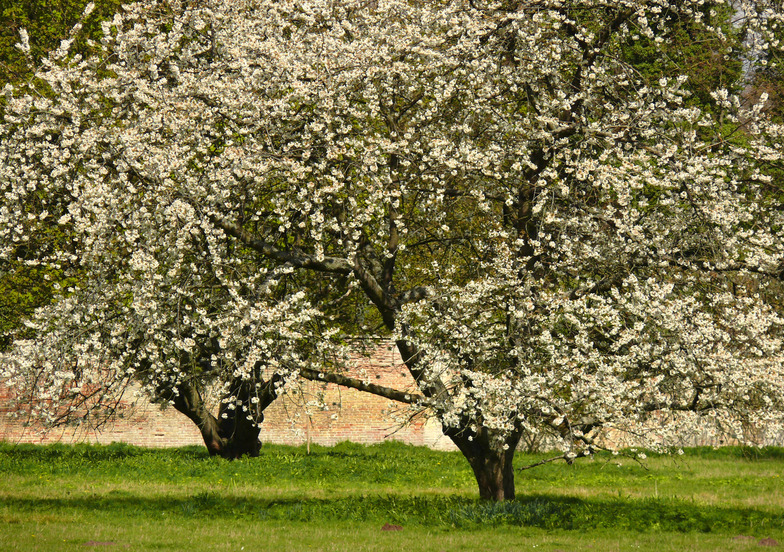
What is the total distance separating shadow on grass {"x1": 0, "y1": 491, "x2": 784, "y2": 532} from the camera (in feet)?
35.8

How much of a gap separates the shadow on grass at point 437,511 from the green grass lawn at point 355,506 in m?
0.03

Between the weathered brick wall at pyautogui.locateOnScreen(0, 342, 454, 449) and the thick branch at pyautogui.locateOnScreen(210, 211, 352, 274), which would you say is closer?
the thick branch at pyautogui.locateOnScreen(210, 211, 352, 274)

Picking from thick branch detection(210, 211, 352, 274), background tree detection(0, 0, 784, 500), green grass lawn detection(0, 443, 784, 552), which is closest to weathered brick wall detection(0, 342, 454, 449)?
green grass lawn detection(0, 443, 784, 552)

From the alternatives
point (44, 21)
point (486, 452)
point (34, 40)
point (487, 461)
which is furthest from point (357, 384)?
point (44, 21)

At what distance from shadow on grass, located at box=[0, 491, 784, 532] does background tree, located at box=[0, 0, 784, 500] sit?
1058 mm

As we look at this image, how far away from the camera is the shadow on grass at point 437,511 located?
10.9 m

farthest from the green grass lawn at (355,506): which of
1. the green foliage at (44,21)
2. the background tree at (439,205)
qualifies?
the green foliage at (44,21)

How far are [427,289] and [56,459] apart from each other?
12901 millimetres

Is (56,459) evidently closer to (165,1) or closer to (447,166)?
(165,1)

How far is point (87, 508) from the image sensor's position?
12109mm

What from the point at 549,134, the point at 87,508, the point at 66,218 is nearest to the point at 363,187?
the point at 549,134

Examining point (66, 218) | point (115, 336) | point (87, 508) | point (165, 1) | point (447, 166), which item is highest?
point (165, 1)

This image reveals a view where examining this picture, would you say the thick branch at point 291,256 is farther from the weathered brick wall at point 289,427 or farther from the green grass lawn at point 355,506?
the weathered brick wall at point 289,427

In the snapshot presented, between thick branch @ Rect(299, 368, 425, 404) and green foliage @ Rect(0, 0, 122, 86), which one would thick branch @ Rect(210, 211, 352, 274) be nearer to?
thick branch @ Rect(299, 368, 425, 404)
